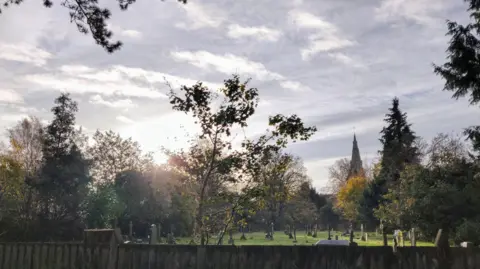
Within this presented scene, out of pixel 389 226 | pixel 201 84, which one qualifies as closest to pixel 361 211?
pixel 389 226

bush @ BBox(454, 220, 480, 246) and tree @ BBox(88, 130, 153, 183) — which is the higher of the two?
tree @ BBox(88, 130, 153, 183)

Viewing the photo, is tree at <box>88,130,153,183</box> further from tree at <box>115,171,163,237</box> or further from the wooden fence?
the wooden fence

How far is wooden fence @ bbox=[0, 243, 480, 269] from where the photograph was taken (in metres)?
6.72

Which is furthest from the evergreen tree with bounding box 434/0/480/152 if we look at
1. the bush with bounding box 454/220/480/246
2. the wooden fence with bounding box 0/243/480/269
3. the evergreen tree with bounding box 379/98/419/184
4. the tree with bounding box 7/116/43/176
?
the tree with bounding box 7/116/43/176

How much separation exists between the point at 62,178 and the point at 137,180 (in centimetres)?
1159

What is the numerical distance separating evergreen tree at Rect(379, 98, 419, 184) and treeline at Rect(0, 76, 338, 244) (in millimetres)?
13313

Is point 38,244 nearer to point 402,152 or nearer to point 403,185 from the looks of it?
point 403,185

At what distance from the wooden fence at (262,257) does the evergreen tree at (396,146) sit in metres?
43.3

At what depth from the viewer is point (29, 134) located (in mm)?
45688

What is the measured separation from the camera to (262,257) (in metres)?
6.88

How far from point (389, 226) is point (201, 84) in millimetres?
32429

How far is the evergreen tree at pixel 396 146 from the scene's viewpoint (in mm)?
48688

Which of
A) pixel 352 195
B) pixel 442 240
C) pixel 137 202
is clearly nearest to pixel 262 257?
pixel 442 240

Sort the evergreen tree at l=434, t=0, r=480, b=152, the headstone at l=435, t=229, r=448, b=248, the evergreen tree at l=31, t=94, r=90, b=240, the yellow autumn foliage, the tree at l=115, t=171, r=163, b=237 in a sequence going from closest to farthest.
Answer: the headstone at l=435, t=229, r=448, b=248 → the evergreen tree at l=434, t=0, r=480, b=152 → the evergreen tree at l=31, t=94, r=90, b=240 → the tree at l=115, t=171, r=163, b=237 → the yellow autumn foliage
